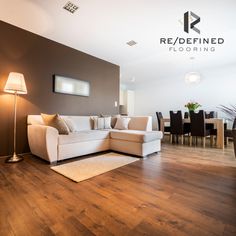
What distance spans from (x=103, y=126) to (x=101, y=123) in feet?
0.30

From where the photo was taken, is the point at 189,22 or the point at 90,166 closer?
the point at 90,166

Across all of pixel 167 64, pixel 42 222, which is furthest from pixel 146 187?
pixel 167 64

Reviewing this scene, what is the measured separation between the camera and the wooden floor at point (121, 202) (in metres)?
1.11

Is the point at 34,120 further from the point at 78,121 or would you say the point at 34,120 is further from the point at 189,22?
the point at 189,22

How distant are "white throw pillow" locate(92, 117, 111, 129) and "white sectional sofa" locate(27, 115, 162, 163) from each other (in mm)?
211

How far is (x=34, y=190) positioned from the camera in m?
1.65

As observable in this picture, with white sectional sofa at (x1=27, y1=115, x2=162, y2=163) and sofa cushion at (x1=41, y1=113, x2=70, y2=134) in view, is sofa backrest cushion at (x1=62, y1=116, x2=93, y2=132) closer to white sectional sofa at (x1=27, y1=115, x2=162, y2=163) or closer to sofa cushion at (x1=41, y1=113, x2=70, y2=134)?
white sectional sofa at (x1=27, y1=115, x2=162, y2=163)

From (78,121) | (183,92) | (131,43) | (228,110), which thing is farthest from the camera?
(183,92)

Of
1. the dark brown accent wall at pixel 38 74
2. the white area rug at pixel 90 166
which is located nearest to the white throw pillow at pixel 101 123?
the dark brown accent wall at pixel 38 74

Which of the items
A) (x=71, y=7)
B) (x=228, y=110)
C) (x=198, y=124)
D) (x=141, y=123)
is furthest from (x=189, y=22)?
(x=228, y=110)

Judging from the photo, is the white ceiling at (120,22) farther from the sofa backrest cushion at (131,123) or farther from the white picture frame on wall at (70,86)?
the sofa backrest cushion at (131,123)

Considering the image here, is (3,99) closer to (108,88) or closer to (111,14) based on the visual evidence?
(111,14)

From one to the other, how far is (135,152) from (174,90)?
181 inches

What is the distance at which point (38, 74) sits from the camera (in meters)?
3.41
